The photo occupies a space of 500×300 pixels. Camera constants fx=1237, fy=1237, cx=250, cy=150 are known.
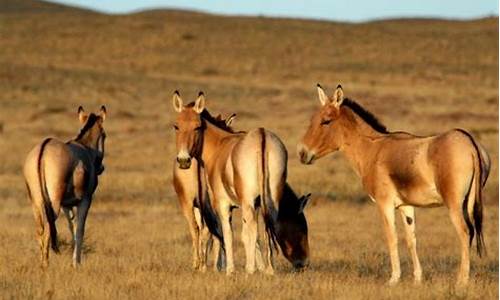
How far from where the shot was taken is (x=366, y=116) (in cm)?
1434

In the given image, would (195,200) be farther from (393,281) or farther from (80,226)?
(393,281)

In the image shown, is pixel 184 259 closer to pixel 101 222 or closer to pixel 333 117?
pixel 333 117

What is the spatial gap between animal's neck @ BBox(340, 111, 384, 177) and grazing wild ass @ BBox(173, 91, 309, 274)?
80 cm

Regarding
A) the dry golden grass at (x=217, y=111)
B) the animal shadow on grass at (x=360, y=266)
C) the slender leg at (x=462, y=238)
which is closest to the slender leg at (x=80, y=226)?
the dry golden grass at (x=217, y=111)

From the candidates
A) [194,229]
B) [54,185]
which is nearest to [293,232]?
[194,229]

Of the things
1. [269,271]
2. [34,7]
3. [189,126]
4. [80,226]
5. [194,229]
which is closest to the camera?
[269,271]

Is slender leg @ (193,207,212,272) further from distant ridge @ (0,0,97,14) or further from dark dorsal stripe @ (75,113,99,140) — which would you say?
distant ridge @ (0,0,97,14)

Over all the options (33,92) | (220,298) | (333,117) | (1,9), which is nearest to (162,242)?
(333,117)

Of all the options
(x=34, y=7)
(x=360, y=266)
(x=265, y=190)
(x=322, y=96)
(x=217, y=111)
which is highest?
(x=34, y=7)

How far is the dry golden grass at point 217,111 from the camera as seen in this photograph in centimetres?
1332

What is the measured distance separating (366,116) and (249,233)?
1.97m

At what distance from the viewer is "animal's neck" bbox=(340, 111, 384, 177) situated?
551 inches

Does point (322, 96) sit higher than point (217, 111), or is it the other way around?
point (217, 111)

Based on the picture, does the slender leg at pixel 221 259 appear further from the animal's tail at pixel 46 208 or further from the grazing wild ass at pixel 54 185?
the animal's tail at pixel 46 208
